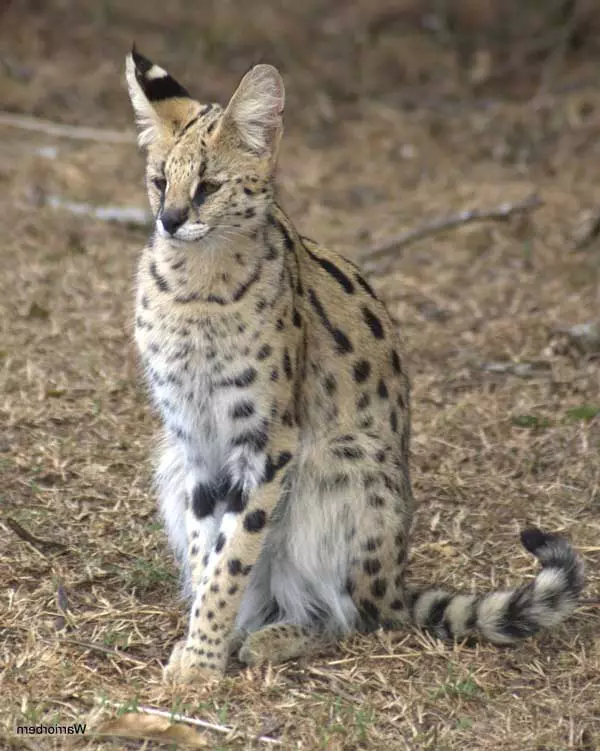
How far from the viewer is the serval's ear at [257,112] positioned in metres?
4.22

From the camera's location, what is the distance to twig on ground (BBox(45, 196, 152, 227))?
858 centimetres

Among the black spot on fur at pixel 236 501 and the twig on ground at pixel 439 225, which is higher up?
the twig on ground at pixel 439 225

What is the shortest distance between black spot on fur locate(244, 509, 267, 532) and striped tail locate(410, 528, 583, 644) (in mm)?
704

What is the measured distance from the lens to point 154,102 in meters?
4.32

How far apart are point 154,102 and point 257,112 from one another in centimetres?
33

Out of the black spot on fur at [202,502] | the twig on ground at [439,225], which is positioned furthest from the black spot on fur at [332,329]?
the twig on ground at [439,225]

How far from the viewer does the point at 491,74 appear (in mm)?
11180

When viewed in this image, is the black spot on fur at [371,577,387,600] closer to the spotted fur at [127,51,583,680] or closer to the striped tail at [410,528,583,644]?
the spotted fur at [127,51,583,680]

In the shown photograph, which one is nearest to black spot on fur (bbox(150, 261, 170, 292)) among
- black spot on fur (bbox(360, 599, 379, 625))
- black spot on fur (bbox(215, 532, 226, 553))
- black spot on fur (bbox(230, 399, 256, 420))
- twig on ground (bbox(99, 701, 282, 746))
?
black spot on fur (bbox(230, 399, 256, 420))

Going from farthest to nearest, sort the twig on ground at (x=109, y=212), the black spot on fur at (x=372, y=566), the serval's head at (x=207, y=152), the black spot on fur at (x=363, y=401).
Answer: the twig on ground at (x=109, y=212)
the black spot on fur at (x=363, y=401)
the black spot on fur at (x=372, y=566)
the serval's head at (x=207, y=152)

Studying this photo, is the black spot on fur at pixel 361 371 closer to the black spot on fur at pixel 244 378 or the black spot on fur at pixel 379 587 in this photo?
the black spot on fur at pixel 244 378

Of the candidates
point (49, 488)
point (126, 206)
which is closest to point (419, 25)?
point (126, 206)

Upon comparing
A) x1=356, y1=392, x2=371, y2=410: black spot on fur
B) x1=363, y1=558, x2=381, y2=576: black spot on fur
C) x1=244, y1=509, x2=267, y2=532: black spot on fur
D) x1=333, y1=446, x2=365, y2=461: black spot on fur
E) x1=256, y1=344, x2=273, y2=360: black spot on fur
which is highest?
x1=256, y1=344, x2=273, y2=360: black spot on fur

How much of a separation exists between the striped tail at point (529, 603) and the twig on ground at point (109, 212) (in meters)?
4.62
